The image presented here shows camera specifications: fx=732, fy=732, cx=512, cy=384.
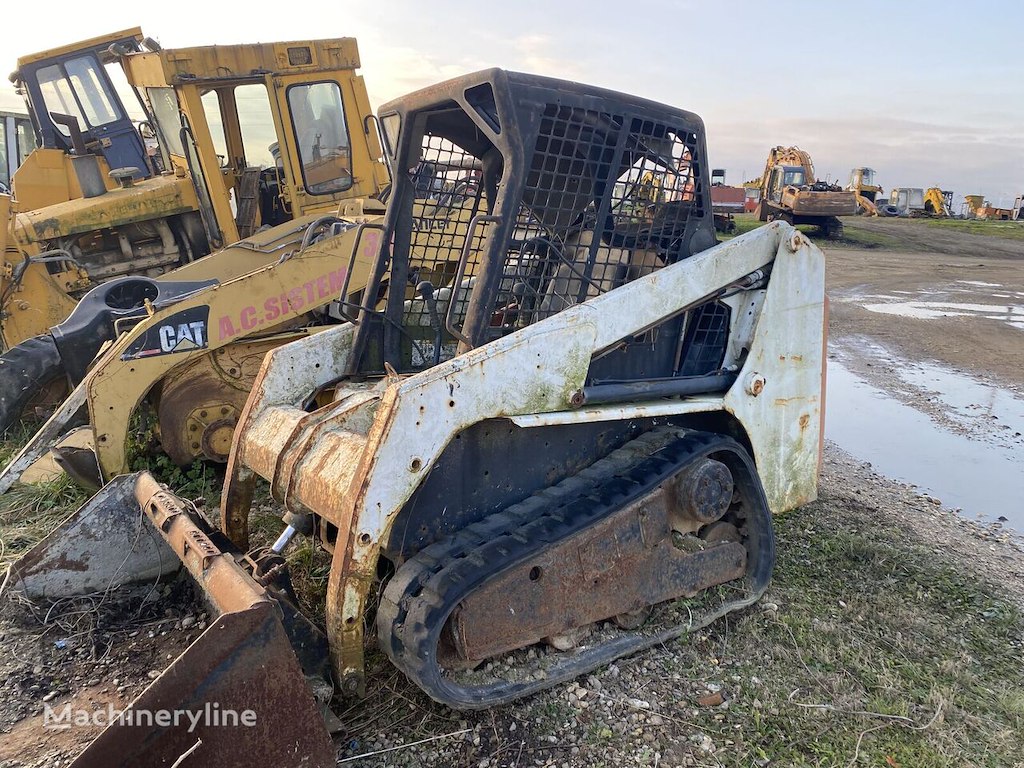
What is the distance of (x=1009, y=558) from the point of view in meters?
3.84

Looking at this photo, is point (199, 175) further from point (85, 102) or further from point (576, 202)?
point (576, 202)

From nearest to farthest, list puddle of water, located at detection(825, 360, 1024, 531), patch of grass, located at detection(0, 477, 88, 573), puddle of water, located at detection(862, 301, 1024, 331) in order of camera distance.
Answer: patch of grass, located at detection(0, 477, 88, 573) → puddle of water, located at detection(825, 360, 1024, 531) → puddle of water, located at detection(862, 301, 1024, 331)

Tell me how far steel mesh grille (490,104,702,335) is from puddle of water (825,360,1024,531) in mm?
2967

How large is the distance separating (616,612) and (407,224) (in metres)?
1.87

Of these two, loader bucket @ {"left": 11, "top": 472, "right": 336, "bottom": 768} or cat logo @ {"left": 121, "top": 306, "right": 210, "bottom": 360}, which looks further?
cat logo @ {"left": 121, "top": 306, "right": 210, "bottom": 360}

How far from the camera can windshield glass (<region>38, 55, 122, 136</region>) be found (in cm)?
720

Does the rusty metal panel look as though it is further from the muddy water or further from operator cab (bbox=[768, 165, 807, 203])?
operator cab (bbox=[768, 165, 807, 203])

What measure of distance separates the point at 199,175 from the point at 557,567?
5258 millimetres

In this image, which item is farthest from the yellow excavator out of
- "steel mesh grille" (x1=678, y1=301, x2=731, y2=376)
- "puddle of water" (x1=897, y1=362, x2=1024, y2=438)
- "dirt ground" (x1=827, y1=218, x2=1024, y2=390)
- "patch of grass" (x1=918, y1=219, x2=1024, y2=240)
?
"steel mesh grille" (x1=678, y1=301, x2=731, y2=376)

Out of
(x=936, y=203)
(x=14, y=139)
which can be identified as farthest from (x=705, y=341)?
(x=936, y=203)

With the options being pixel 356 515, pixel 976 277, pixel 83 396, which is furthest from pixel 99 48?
pixel 976 277

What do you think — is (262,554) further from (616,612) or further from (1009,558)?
(1009,558)

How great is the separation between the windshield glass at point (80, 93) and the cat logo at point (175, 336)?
4.44 meters

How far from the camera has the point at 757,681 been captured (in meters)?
2.69
